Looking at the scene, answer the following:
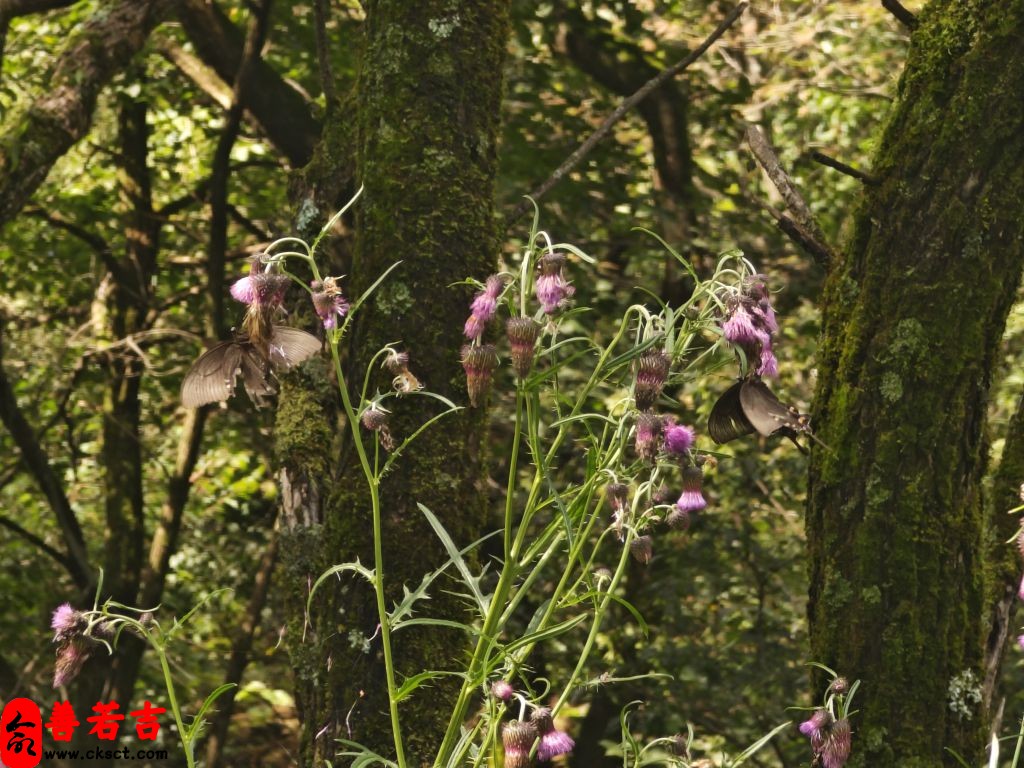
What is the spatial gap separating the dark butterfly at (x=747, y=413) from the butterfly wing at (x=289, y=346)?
504 mm

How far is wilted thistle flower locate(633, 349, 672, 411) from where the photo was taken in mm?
1492

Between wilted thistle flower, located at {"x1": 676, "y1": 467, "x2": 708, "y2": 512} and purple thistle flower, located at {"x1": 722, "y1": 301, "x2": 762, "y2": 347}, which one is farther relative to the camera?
wilted thistle flower, located at {"x1": 676, "y1": 467, "x2": 708, "y2": 512}

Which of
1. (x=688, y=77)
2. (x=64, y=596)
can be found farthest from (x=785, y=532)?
(x=64, y=596)

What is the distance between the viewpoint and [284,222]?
581 centimetres

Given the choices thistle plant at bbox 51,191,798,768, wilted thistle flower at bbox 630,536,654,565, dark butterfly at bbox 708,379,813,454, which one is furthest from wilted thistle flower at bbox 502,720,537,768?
dark butterfly at bbox 708,379,813,454

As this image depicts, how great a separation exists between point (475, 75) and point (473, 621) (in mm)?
1004

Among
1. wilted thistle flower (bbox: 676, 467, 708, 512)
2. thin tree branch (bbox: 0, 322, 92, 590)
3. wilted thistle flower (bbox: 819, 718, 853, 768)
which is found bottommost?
thin tree branch (bbox: 0, 322, 92, 590)

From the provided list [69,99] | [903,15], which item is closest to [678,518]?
[903,15]

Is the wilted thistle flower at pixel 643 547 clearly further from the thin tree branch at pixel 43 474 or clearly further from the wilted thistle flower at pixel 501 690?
the thin tree branch at pixel 43 474

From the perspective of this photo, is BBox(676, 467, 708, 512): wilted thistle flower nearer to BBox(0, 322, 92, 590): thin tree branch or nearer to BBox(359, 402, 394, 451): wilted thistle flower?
BBox(359, 402, 394, 451): wilted thistle flower

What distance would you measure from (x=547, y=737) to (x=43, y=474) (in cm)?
500

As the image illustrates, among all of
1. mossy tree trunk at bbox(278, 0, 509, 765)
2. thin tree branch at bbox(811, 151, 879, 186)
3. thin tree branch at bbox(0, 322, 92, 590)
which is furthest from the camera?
thin tree branch at bbox(0, 322, 92, 590)

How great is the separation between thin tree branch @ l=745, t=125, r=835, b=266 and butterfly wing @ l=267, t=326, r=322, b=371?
1.15m

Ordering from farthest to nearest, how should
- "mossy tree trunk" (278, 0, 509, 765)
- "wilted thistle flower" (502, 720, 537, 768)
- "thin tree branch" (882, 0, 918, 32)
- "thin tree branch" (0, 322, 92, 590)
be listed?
"thin tree branch" (0, 322, 92, 590), "thin tree branch" (882, 0, 918, 32), "mossy tree trunk" (278, 0, 509, 765), "wilted thistle flower" (502, 720, 537, 768)
